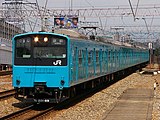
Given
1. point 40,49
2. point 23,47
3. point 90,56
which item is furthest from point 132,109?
point 90,56

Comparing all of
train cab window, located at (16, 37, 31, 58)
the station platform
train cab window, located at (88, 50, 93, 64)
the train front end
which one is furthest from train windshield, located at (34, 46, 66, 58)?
train cab window, located at (88, 50, 93, 64)

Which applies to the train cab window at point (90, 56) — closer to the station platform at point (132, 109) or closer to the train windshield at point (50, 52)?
the station platform at point (132, 109)

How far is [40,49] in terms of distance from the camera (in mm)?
12797

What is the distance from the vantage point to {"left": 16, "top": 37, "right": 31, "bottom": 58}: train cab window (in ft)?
42.1

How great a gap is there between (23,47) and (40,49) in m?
0.58

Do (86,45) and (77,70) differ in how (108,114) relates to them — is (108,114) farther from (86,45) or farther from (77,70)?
(86,45)

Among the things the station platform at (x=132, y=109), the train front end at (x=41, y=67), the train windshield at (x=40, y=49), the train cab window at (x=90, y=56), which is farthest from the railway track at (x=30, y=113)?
the train cab window at (x=90, y=56)

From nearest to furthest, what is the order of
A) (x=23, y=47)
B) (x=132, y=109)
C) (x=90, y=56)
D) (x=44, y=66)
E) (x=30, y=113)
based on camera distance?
(x=30, y=113) → (x=132, y=109) → (x=44, y=66) → (x=23, y=47) → (x=90, y=56)

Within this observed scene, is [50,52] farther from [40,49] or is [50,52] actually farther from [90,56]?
[90,56]

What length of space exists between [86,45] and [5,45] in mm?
28826

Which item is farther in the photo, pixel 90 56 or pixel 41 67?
pixel 90 56

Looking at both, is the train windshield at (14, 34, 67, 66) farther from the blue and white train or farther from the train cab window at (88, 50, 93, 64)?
the train cab window at (88, 50, 93, 64)

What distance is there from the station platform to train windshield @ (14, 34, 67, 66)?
90.2 inches

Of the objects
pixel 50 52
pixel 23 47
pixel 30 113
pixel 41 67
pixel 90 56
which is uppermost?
pixel 23 47
